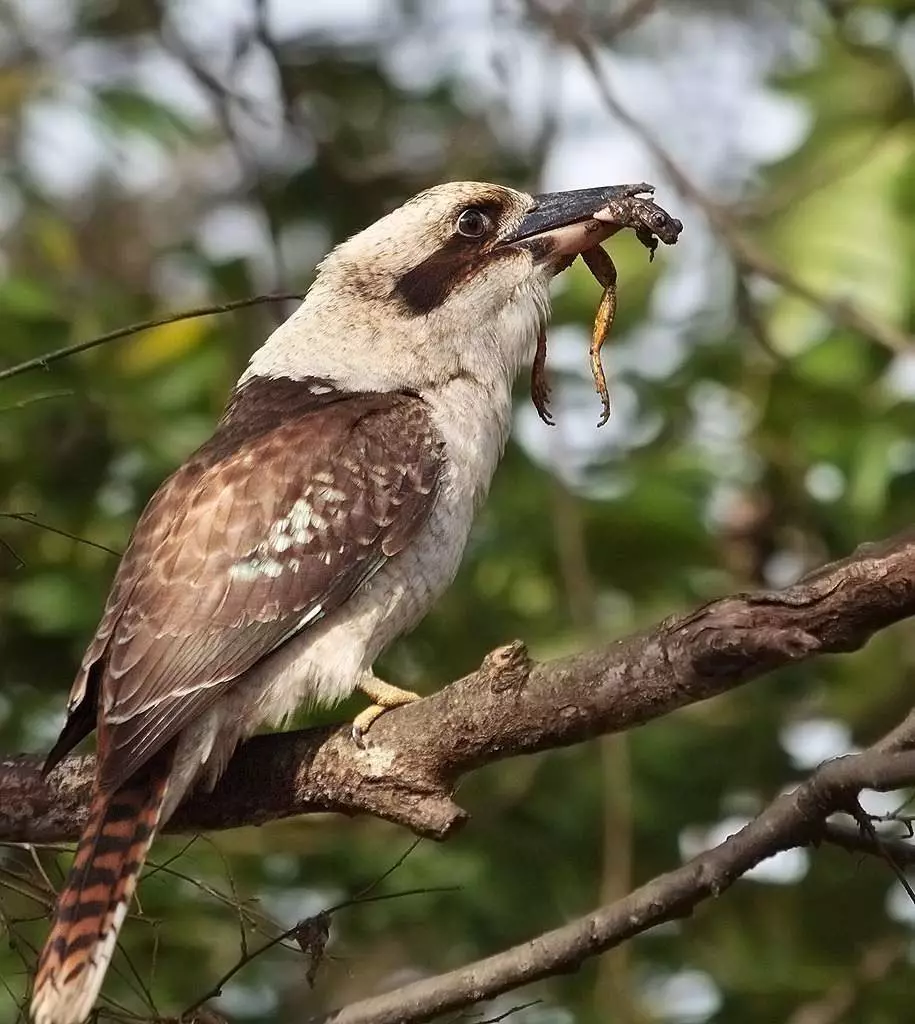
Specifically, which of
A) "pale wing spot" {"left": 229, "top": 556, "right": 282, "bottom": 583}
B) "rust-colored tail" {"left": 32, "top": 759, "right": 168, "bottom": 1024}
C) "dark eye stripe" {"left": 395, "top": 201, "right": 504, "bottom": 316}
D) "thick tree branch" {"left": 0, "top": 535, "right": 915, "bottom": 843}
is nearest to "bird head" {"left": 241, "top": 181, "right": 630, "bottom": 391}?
"dark eye stripe" {"left": 395, "top": 201, "right": 504, "bottom": 316}

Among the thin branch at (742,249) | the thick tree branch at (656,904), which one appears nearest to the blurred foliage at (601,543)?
the thin branch at (742,249)

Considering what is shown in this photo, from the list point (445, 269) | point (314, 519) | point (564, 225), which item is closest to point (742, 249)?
point (564, 225)

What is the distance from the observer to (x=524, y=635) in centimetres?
495

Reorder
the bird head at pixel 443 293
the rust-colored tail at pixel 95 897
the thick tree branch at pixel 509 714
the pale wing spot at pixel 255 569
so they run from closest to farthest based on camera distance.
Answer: the thick tree branch at pixel 509 714 < the rust-colored tail at pixel 95 897 < the pale wing spot at pixel 255 569 < the bird head at pixel 443 293

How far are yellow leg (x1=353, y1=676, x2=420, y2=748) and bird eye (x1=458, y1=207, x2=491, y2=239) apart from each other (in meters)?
1.14

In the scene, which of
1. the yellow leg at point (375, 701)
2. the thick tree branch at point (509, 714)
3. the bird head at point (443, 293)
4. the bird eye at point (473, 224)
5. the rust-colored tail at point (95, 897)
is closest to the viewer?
the thick tree branch at point (509, 714)

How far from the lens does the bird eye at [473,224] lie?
14.0 ft

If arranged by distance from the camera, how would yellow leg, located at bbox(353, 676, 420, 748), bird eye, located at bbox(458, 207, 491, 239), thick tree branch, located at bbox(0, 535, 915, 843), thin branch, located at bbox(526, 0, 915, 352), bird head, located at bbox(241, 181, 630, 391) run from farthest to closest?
thin branch, located at bbox(526, 0, 915, 352) < bird eye, located at bbox(458, 207, 491, 239) < bird head, located at bbox(241, 181, 630, 391) < yellow leg, located at bbox(353, 676, 420, 748) < thick tree branch, located at bbox(0, 535, 915, 843)

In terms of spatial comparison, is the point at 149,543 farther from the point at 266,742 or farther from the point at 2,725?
the point at 2,725

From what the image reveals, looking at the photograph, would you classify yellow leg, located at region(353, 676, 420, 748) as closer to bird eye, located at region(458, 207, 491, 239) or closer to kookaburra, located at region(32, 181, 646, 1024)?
kookaburra, located at region(32, 181, 646, 1024)

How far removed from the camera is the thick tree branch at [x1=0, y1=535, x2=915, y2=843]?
2.57 meters

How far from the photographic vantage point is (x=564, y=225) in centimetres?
420

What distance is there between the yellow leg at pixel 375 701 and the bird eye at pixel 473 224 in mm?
1143

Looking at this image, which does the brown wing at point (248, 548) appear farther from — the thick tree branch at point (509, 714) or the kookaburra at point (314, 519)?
the thick tree branch at point (509, 714)
